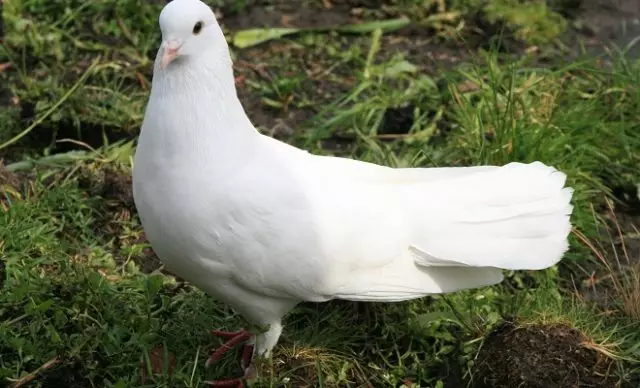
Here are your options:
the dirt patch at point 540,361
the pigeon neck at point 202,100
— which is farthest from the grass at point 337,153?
the pigeon neck at point 202,100

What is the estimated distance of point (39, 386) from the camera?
10.9 feet

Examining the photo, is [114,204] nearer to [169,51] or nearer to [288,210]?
[288,210]

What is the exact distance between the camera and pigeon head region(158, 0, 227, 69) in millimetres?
2855

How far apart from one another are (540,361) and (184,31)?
1.61 m

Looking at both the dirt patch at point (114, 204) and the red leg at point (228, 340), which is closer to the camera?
the red leg at point (228, 340)

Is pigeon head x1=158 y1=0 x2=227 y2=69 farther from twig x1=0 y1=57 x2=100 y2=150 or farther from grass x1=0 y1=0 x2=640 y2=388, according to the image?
twig x1=0 y1=57 x2=100 y2=150

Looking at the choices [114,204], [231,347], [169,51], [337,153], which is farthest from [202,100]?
[337,153]

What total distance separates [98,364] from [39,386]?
0.22 m

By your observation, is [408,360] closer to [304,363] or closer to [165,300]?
[304,363]

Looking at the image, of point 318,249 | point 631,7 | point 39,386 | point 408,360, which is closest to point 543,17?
point 631,7

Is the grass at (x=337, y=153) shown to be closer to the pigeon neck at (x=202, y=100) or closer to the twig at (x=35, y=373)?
the twig at (x=35, y=373)

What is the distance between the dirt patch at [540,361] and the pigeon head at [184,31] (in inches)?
56.6

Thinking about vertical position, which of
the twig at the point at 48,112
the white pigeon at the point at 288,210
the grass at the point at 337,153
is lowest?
the grass at the point at 337,153

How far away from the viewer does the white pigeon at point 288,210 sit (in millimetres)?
2953
